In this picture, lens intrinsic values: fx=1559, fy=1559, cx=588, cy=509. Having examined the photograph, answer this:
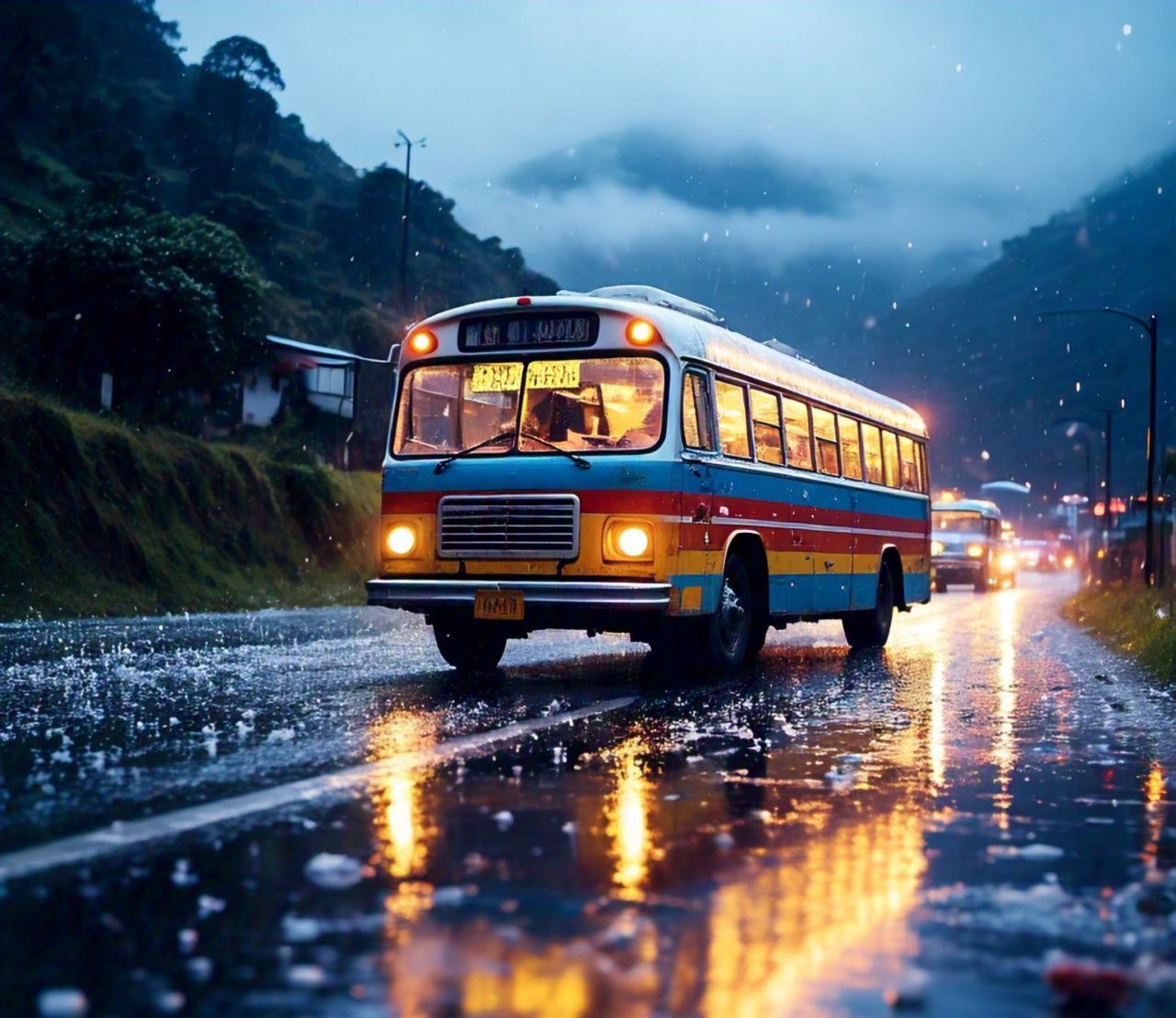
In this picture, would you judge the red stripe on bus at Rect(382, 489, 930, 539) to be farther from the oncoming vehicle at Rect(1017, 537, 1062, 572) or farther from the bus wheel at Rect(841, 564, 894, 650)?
the oncoming vehicle at Rect(1017, 537, 1062, 572)

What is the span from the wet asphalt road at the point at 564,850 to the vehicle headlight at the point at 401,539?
4.99 feet

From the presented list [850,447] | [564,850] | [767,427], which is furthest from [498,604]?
[850,447]

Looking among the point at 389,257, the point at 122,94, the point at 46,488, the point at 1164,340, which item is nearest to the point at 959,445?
the point at 1164,340

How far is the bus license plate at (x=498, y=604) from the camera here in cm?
1243

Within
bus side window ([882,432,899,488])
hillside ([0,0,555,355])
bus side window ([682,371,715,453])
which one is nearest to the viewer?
bus side window ([682,371,715,453])

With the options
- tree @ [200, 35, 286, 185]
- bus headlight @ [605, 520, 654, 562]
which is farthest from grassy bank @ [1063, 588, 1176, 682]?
tree @ [200, 35, 286, 185]

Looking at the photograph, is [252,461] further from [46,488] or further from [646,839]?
[646,839]

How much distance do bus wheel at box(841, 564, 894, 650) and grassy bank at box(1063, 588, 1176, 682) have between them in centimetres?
301

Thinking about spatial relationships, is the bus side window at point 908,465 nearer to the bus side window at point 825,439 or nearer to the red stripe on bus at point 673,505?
the bus side window at point 825,439

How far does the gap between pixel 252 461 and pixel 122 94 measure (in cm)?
5920

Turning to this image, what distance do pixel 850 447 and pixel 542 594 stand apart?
23.0 ft

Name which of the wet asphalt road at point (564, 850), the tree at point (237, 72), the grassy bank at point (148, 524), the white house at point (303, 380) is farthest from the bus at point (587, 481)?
the tree at point (237, 72)

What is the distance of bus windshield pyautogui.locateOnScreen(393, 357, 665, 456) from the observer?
509 inches

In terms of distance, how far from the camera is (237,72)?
333ft
